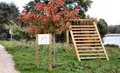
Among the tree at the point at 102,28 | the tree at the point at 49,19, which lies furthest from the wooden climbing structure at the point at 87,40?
the tree at the point at 102,28

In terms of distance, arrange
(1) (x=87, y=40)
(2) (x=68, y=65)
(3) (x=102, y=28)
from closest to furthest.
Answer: (2) (x=68, y=65) < (1) (x=87, y=40) < (3) (x=102, y=28)

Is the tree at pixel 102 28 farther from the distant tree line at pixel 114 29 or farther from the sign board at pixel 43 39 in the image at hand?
the sign board at pixel 43 39

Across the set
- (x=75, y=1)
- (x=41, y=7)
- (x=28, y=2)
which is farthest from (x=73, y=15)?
(x=28, y=2)

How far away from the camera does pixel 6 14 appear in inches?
961

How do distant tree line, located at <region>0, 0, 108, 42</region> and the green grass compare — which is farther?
distant tree line, located at <region>0, 0, 108, 42</region>

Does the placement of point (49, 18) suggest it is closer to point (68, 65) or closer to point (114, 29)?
point (68, 65)

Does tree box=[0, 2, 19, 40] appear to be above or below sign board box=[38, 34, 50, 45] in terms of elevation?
above

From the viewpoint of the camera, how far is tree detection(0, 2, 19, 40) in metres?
23.6

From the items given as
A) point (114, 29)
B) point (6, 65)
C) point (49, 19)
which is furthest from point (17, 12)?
point (49, 19)

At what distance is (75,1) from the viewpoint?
1992 cm

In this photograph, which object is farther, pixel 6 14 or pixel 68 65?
pixel 6 14

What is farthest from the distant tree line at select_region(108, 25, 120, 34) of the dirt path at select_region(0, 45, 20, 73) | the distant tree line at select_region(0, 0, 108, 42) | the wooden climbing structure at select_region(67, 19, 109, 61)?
the dirt path at select_region(0, 45, 20, 73)

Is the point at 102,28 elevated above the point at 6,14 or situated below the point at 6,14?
below

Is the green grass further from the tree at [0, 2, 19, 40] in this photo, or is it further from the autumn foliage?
the tree at [0, 2, 19, 40]
